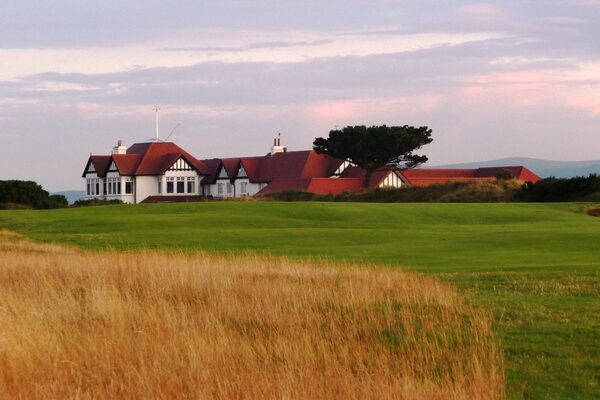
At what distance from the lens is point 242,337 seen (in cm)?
1377

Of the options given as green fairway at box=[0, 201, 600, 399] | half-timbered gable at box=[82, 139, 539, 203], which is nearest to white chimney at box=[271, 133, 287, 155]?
half-timbered gable at box=[82, 139, 539, 203]

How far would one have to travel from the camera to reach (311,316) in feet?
48.8

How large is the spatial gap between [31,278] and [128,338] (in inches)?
264

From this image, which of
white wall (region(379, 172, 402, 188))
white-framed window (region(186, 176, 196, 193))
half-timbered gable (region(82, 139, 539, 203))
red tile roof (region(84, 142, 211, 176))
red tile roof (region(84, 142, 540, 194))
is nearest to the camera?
white wall (region(379, 172, 402, 188))

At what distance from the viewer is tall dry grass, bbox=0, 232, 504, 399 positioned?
11289mm

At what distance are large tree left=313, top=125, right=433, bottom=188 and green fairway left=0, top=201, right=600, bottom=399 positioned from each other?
40.7 meters

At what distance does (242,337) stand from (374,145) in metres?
84.8

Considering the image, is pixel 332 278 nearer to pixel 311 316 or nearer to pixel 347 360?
pixel 311 316

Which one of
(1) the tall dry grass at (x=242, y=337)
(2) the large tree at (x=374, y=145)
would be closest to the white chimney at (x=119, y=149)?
(2) the large tree at (x=374, y=145)

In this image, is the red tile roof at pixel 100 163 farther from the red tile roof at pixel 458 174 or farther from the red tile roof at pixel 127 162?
the red tile roof at pixel 458 174

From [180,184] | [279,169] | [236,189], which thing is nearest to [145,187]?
[180,184]

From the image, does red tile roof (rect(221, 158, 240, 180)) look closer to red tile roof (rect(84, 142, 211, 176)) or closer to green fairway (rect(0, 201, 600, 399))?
red tile roof (rect(84, 142, 211, 176))

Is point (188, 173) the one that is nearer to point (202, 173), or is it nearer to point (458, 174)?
point (202, 173)

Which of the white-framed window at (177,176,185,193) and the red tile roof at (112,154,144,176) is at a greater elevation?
the red tile roof at (112,154,144,176)
